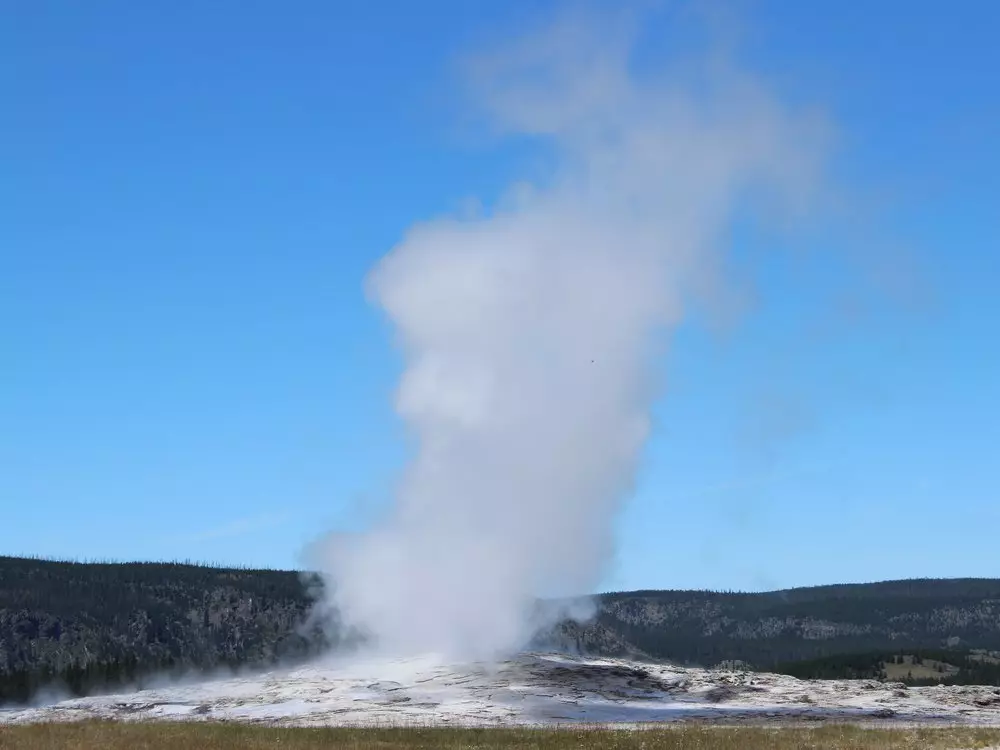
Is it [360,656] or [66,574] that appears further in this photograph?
[66,574]

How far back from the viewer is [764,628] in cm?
19550

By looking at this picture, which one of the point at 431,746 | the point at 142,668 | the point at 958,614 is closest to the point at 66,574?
the point at 142,668

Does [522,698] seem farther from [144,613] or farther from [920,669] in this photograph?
[144,613]

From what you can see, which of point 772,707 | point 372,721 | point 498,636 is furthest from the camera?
point 498,636

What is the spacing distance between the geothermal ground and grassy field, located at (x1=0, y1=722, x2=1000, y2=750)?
242 inches

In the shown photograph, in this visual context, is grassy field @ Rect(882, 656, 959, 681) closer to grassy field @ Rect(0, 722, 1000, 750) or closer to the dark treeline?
the dark treeline

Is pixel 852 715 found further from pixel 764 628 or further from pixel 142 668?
pixel 764 628

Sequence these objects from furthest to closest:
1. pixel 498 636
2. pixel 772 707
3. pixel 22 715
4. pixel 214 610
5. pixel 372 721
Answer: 1. pixel 214 610
2. pixel 498 636
3. pixel 22 715
4. pixel 772 707
5. pixel 372 721

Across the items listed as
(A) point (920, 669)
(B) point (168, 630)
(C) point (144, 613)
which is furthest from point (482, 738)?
(C) point (144, 613)

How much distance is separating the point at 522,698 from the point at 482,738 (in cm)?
1427

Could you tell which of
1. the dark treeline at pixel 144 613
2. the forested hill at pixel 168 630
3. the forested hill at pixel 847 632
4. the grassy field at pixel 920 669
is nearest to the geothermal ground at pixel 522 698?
the forested hill at pixel 168 630

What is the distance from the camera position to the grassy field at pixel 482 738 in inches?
1355

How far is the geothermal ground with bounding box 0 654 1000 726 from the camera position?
47.2 meters

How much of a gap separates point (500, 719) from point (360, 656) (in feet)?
76.0
